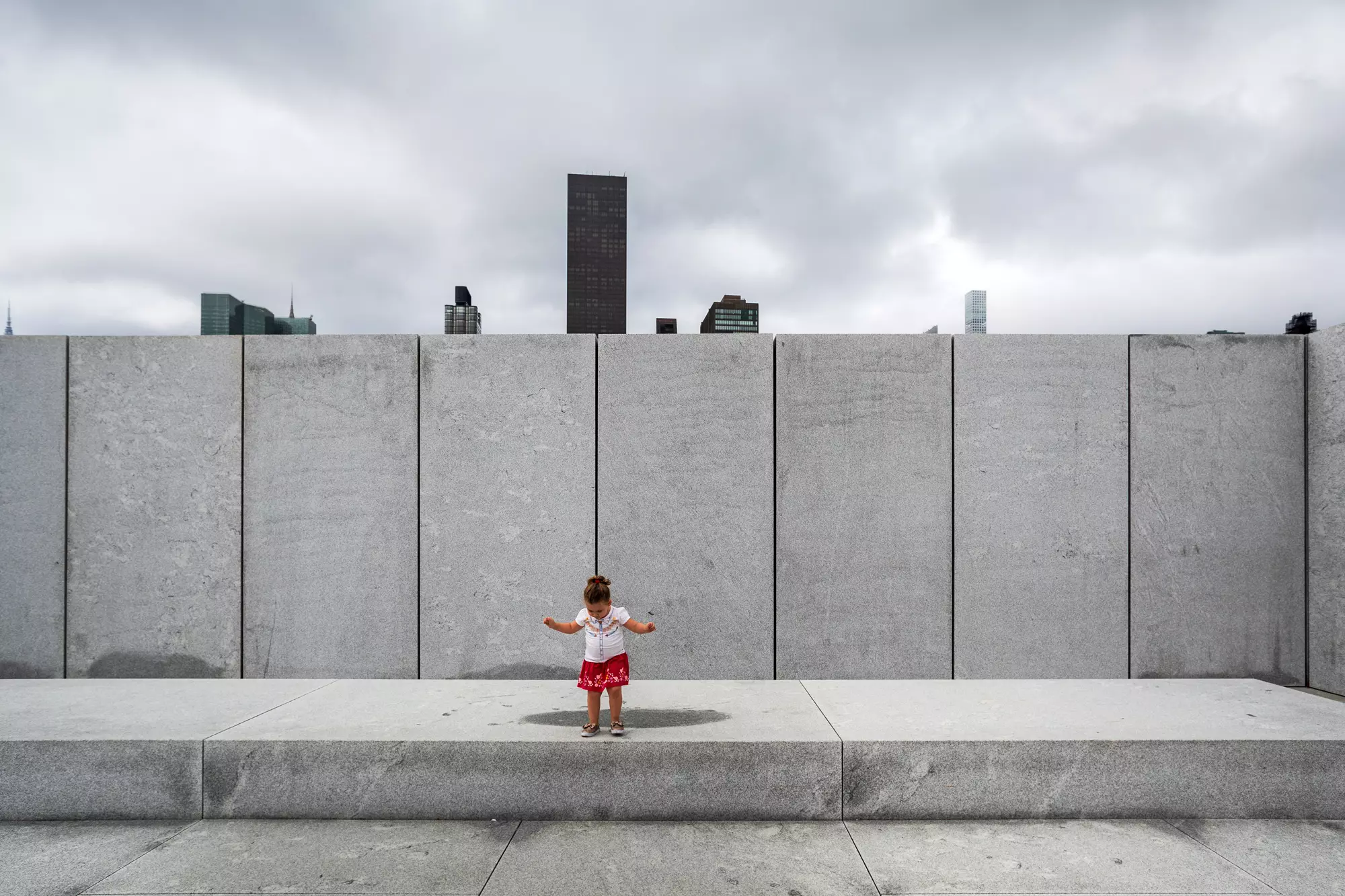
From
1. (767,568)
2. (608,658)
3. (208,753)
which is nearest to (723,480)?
(767,568)

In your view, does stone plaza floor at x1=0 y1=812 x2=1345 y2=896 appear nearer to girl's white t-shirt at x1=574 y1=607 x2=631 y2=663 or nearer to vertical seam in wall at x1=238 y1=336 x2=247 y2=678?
girl's white t-shirt at x1=574 y1=607 x2=631 y2=663

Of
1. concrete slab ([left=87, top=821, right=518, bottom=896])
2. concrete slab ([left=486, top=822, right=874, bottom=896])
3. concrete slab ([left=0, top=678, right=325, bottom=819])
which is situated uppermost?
concrete slab ([left=0, top=678, right=325, bottom=819])

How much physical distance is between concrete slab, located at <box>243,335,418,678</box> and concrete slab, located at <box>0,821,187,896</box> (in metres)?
2.22

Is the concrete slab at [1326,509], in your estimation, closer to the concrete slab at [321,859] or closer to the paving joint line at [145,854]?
the concrete slab at [321,859]

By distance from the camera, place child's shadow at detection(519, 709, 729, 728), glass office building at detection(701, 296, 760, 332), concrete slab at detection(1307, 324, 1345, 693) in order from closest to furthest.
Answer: child's shadow at detection(519, 709, 729, 728) < concrete slab at detection(1307, 324, 1345, 693) < glass office building at detection(701, 296, 760, 332)

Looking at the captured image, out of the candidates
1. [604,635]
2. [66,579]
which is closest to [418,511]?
[604,635]

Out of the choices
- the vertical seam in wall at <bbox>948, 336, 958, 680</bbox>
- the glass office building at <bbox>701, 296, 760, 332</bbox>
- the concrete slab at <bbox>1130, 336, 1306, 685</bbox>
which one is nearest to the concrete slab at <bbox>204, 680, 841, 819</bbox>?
the vertical seam in wall at <bbox>948, 336, 958, 680</bbox>

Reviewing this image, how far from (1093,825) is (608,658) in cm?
334

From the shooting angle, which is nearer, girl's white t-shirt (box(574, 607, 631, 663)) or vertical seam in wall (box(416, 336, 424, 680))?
girl's white t-shirt (box(574, 607, 631, 663))

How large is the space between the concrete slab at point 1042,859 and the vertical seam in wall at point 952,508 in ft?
7.18

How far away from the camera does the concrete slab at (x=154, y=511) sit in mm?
6598

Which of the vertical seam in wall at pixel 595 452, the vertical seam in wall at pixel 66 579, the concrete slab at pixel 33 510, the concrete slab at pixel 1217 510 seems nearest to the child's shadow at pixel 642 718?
the vertical seam in wall at pixel 595 452

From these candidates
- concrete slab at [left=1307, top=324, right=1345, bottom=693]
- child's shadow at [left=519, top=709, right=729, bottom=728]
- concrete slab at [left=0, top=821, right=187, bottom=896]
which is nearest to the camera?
concrete slab at [left=0, top=821, right=187, bottom=896]

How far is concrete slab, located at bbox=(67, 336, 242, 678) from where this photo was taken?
6.60 metres
